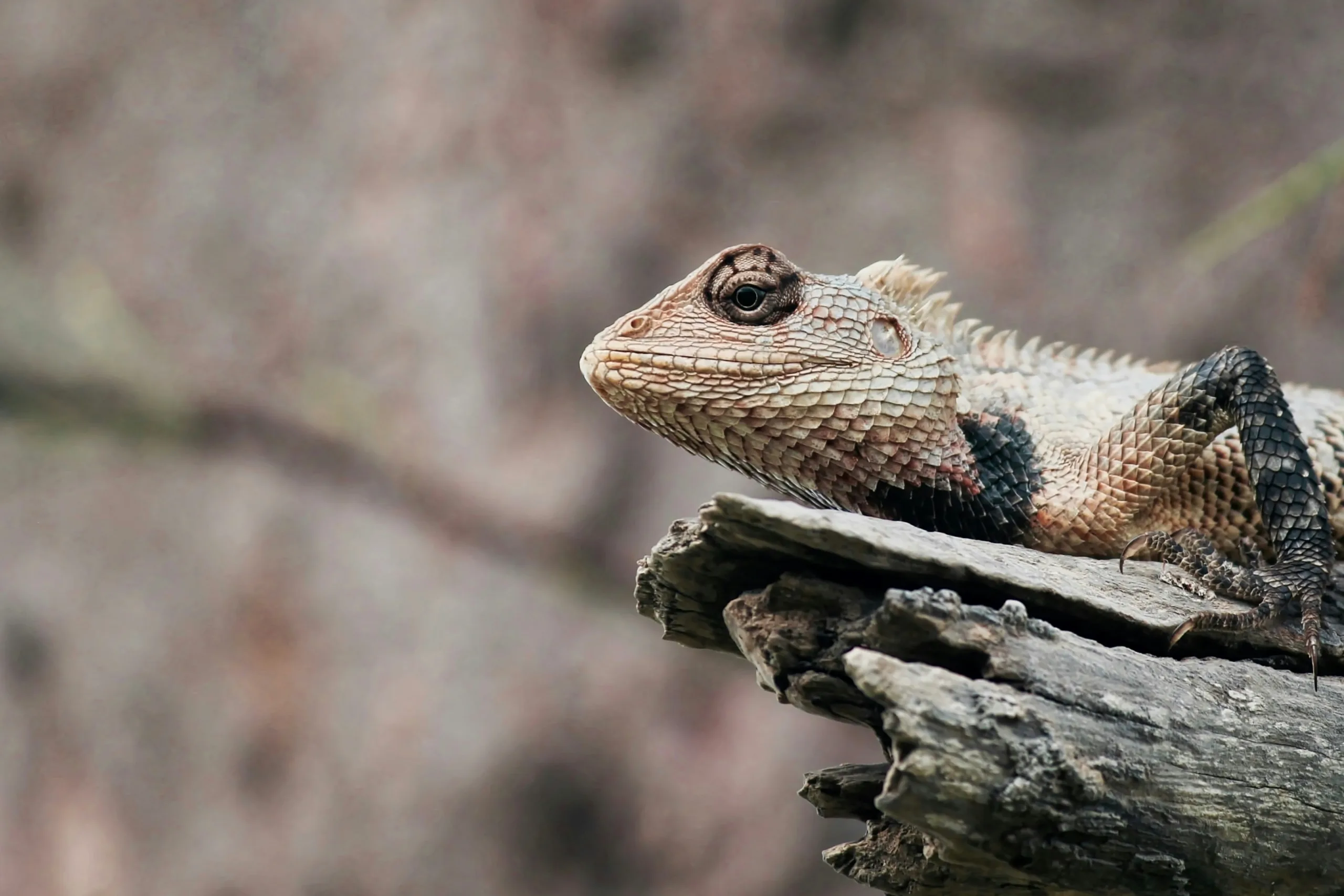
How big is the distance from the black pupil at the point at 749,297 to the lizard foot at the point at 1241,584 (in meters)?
1.28

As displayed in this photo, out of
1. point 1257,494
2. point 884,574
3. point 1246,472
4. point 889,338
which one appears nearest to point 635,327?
point 889,338

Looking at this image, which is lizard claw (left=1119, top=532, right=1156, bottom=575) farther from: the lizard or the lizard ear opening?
the lizard ear opening

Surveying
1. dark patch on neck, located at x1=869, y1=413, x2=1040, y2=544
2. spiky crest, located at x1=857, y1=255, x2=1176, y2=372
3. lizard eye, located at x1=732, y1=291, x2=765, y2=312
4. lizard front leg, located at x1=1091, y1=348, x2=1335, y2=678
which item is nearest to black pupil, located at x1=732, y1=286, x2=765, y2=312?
lizard eye, located at x1=732, y1=291, x2=765, y2=312

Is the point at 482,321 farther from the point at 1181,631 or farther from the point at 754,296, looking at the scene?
the point at 1181,631

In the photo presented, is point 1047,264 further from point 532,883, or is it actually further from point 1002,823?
point 1002,823

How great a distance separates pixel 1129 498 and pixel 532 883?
5.77 meters

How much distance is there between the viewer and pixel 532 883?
780 centimetres

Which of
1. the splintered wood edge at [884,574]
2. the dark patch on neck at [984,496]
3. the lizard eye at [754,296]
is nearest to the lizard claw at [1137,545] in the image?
the splintered wood edge at [884,574]

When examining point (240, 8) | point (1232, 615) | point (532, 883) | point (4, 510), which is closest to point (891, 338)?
point (1232, 615)

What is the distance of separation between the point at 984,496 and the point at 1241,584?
738 mm

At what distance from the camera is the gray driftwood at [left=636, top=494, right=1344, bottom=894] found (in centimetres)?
201

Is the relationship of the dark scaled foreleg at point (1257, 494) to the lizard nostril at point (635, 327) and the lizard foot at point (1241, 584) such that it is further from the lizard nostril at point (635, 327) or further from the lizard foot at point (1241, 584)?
the lizard nostril at point (635, 327)

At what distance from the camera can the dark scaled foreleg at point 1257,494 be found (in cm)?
293

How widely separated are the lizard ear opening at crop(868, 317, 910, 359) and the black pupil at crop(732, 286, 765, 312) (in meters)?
0.35
